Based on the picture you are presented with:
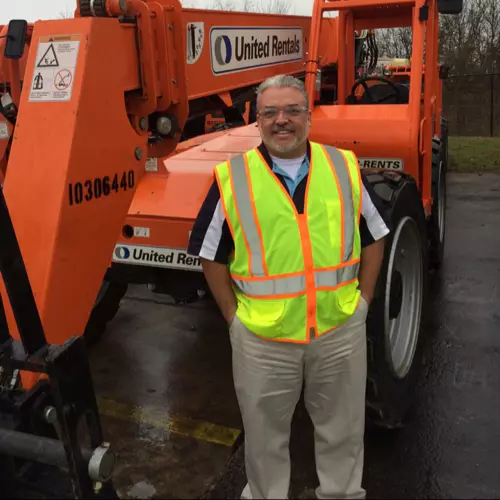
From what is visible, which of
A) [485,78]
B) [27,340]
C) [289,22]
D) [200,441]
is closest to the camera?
[27,340]

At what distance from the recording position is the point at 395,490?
9.40 feet

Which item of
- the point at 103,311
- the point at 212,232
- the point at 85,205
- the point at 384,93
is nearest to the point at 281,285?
the point at 212,232

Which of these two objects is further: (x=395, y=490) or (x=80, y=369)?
(x=395, y=490)

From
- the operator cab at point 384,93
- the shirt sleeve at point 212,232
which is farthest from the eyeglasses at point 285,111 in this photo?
the operator cab at point 384,93

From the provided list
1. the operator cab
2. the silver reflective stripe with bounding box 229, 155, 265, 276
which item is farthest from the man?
the operator cab

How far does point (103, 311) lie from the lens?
14.7 ft

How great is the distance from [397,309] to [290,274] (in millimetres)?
1339

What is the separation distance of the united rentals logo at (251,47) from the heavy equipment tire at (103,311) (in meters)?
1.71

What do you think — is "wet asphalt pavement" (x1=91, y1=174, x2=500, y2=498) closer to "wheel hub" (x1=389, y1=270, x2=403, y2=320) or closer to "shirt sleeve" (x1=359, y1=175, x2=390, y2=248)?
"wheel hub" (x1=389, y1=270, x2=403, y2=320)

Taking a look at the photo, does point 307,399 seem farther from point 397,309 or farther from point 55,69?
point 55,69

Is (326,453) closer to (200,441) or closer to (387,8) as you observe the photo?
(200,441)

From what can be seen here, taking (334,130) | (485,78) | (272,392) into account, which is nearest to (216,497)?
(272,392)

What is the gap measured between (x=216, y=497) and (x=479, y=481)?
49.4 inches

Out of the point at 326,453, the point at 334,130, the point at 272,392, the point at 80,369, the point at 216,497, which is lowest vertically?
the point at 216,497
